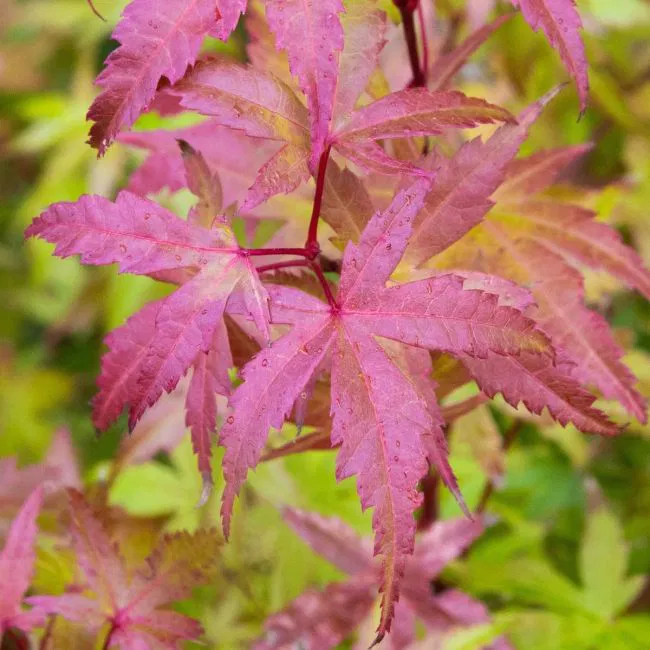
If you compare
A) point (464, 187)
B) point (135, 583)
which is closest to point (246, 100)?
point (464, 187)

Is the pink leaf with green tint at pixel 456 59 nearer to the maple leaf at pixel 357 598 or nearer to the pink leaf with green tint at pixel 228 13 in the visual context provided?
the pink leaf with green tint at pixel 228 13

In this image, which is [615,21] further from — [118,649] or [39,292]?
[39,292]

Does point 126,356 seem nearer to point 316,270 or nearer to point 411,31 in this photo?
point 316,270

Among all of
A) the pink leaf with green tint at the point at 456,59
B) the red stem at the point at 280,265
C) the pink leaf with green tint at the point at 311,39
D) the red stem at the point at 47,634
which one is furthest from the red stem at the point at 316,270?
the red stem at the point at 47,634

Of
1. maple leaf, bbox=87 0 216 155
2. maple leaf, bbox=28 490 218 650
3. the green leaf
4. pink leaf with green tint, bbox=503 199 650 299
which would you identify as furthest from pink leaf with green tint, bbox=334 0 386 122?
the green leaf

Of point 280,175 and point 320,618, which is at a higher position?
point 280,175

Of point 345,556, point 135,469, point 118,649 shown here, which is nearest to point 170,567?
point 118,649

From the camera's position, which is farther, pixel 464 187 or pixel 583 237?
pixel 583 237
